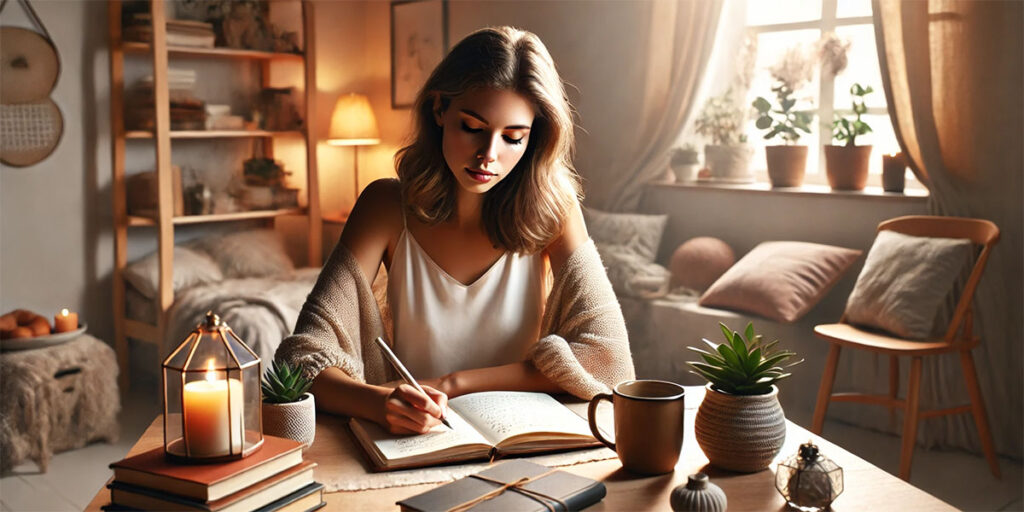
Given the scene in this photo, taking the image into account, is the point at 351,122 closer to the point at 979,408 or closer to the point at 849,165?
the point at 849,165

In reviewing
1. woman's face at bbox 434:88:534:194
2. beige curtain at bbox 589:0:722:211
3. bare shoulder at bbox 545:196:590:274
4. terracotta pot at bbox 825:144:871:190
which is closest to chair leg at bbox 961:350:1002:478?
terracotta pot at bbox 825:144:871:190

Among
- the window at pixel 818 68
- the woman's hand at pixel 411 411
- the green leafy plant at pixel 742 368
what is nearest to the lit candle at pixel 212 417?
the woman's hand at pixel 411 411

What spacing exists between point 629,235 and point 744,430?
3111 millimetres

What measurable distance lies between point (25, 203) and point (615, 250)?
272 cm

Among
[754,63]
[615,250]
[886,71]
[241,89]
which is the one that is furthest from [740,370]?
[241,89]

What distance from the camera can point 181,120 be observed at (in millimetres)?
4324

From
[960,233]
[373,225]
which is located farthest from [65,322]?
[960,233]

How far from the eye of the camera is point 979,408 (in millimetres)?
3131

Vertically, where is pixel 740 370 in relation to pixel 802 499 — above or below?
above

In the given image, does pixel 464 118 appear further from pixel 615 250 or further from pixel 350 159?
pixel 350 159

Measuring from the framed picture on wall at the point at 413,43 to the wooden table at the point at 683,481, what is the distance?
162 inches

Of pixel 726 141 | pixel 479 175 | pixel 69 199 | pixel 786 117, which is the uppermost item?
pixel 786 117

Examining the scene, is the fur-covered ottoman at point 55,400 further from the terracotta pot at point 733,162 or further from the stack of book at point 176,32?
the terracotta pot at point 733,162

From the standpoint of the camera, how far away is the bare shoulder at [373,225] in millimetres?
1640
